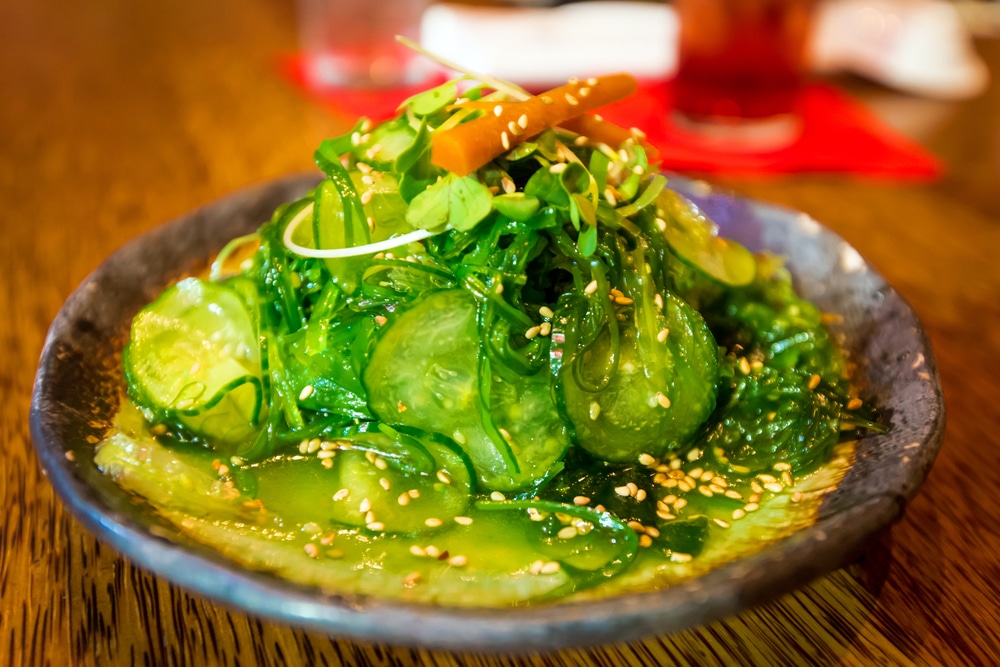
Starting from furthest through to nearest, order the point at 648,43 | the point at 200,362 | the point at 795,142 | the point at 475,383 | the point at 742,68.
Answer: the point at 648,43
the point at 795,142
the point at 742,68
the point at 200,362
the point at 475,383

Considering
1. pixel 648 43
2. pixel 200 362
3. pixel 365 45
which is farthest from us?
pixel 648 43

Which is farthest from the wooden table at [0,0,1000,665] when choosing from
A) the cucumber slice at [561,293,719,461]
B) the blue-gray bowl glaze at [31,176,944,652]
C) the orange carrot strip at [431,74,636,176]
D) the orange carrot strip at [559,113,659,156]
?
the orange carrot strip at [559,113,659,156]

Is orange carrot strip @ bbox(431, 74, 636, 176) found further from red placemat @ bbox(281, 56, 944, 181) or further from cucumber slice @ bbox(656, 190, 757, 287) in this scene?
red placemat @ bbox(281, 56, 944, 181)

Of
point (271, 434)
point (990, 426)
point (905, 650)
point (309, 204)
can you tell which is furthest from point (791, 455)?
point (309, 204)

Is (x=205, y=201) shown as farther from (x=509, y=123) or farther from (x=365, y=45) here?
(x=509, y=123)

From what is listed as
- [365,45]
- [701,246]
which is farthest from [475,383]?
[365,45]

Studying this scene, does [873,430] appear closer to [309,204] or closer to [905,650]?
[905,650]
